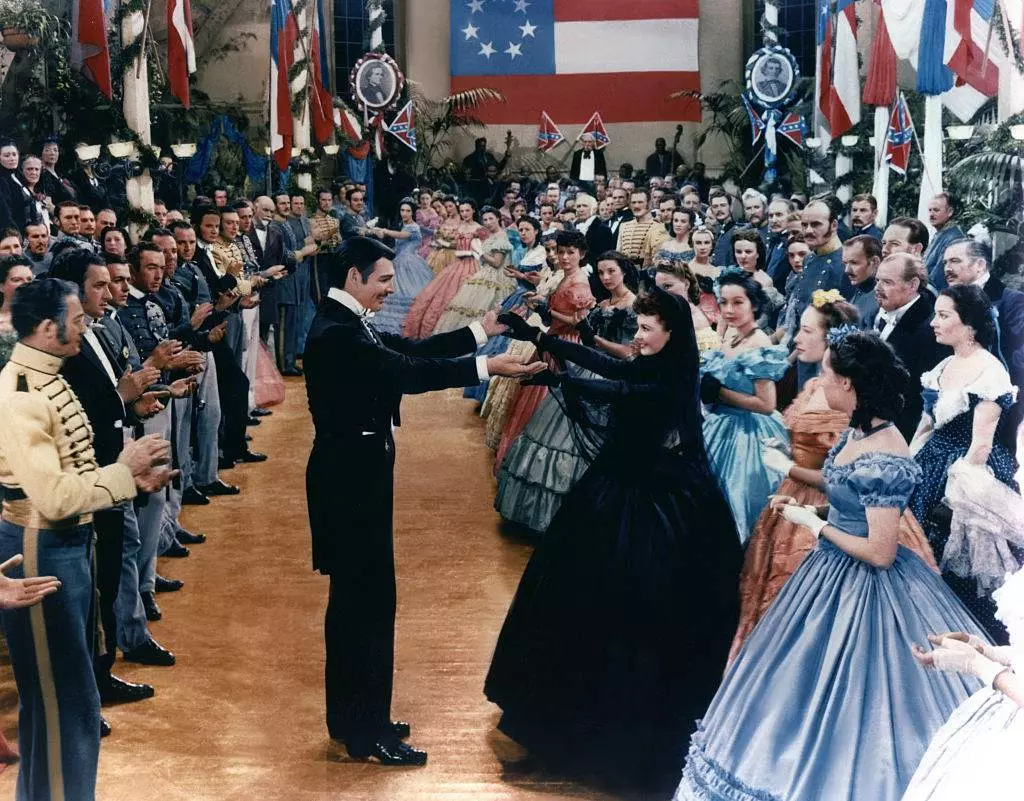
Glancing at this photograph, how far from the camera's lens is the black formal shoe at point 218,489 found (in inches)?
228

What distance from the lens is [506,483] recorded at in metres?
5.57

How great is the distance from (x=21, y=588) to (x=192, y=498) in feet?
8.88

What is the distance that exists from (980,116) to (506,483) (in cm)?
414

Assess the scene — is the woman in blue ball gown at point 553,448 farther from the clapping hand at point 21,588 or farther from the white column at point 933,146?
the clapping hand at point 21,588

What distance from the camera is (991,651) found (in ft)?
8.04

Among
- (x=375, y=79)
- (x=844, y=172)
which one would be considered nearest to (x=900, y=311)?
(x=844, y=172)

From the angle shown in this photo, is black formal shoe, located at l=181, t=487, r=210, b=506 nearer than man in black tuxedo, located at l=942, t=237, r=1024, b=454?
No

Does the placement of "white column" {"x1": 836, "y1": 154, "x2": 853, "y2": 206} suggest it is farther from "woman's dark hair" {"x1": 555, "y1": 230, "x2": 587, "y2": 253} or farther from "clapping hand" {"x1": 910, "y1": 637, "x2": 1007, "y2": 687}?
"clapping hand" {"x1": 910, "y1": 637, "x2": 1007, "y2": 687}

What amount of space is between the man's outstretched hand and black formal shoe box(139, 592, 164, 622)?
1.90 meters

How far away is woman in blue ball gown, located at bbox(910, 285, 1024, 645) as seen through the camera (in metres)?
3.55

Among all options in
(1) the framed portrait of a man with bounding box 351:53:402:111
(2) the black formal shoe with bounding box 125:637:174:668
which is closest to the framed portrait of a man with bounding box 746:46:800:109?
(1) the framed portrait of a man with bounding box 351:53:402:111

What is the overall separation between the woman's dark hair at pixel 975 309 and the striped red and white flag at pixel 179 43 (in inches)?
194

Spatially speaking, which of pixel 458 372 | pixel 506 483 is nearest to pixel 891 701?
pixel 458 372

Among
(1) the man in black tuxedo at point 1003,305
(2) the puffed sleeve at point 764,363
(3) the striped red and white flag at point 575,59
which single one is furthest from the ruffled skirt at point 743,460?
(3) the striped red and white flag at point 575,59
